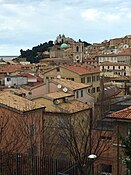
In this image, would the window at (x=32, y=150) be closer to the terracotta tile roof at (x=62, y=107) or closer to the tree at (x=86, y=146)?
the tree at (x=86, y=146)

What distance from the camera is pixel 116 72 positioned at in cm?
7031

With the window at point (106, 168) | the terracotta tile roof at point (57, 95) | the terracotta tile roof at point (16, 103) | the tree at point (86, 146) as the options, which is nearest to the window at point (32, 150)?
the tree at point (86, 146)

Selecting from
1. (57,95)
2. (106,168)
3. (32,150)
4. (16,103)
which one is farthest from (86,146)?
(57,95)

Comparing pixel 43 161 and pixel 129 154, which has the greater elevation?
pixel 129 154

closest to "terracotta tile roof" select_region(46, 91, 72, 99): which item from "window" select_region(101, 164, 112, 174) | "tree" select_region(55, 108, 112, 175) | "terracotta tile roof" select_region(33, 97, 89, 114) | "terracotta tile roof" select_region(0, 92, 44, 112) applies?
"terracotta tile roof" select_region(33, 97, 89, 114)

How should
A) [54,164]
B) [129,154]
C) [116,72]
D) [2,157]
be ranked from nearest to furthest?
[129,154]
[54,164]
[2,157]
[116,72]

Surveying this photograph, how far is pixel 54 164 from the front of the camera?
12234mm

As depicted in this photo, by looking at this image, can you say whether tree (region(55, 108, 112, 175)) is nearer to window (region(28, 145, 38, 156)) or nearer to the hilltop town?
the hilltop town

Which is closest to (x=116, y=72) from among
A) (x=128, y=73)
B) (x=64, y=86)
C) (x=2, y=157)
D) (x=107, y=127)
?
(x=128, y=73)

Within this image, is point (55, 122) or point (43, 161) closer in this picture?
point (43, 161)

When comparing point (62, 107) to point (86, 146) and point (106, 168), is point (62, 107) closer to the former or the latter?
point (106, 168)

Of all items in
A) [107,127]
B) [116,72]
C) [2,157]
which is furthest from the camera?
[116,72]

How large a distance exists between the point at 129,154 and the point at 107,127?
27.7 ft

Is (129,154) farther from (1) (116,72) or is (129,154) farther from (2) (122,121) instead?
(1) (116,72)
